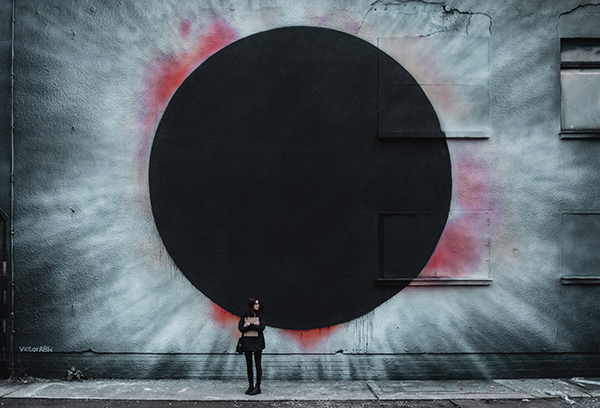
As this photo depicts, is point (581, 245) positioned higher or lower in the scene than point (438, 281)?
higher

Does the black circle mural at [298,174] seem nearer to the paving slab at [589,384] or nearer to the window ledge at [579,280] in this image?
the window ledge at [579,280]

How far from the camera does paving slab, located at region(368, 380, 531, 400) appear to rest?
749cm

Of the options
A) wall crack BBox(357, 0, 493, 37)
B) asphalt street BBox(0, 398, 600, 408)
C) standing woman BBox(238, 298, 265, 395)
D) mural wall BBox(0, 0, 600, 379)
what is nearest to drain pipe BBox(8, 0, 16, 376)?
mural wall BBox(0, 0, 600, 379)

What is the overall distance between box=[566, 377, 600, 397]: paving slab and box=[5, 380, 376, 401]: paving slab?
3094 millimetres

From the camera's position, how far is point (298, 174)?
28.0 ft

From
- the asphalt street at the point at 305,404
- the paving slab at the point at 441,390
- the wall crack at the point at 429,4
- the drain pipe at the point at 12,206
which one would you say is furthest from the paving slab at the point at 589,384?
the drain pipe at the point at 12,206

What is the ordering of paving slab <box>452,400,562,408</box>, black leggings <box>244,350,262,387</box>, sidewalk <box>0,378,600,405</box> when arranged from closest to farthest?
paving slab <box>452,400,562,408</box>, sidewalk <box>0,378,600,405</box>, black leggings <box>244,350,262,387</box>

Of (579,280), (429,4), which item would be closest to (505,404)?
(579,280)

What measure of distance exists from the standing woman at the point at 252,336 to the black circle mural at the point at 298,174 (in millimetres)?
800

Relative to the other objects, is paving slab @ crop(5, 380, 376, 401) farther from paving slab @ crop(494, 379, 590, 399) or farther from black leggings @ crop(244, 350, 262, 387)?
paving slab @ crop(494, 379, 590, 399)

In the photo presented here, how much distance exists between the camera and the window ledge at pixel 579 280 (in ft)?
27.5

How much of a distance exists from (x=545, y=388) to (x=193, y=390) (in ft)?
16.6

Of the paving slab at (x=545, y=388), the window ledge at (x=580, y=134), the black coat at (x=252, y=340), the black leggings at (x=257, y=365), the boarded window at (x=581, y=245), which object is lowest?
the paving slab at (x=545, y=388)

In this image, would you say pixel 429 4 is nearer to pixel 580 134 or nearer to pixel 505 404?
pixel 580 134
